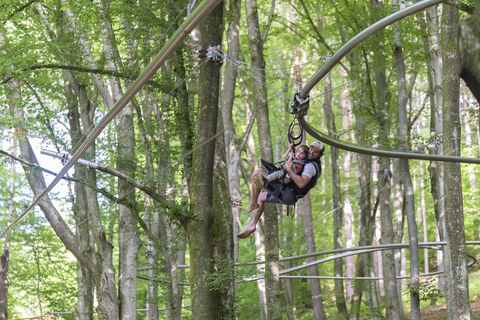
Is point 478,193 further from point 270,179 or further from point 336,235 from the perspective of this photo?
point 270,179

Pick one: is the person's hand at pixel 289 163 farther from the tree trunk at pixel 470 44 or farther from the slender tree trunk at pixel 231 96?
the tree trunk at pixel 470 44

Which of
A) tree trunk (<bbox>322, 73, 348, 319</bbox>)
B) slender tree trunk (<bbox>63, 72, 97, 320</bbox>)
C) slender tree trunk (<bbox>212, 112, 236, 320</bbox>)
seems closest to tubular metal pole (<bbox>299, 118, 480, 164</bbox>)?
slender tree trunk (<bbox>212, 112, 236, 320</bbox>)

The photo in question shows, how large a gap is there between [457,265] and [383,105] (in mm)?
6807

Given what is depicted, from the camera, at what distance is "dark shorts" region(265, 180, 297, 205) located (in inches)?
321

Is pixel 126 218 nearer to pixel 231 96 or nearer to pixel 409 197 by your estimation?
pixel 231 96

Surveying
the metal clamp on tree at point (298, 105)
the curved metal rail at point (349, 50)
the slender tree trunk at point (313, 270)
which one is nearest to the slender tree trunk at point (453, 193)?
the curved metal rail at point (349, 50)

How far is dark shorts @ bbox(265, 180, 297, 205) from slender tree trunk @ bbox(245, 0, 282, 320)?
5134mm

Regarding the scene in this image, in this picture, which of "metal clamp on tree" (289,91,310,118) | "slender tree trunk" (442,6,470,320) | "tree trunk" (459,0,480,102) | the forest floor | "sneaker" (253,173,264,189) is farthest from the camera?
the forest floor

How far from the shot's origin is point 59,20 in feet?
47.5

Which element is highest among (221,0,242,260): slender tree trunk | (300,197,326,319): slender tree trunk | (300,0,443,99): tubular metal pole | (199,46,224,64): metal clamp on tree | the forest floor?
(221,0,242,260): slender tree trunk

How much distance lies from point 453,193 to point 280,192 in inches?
160

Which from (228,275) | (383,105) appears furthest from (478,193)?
(228,275)

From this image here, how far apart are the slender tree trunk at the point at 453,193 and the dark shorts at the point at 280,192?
3887 millimetres

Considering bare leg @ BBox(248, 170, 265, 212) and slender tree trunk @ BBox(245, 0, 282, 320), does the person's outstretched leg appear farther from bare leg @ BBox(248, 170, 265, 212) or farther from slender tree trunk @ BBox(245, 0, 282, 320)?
slender tree trunk @ BBox(245, 0, 282, 320)
